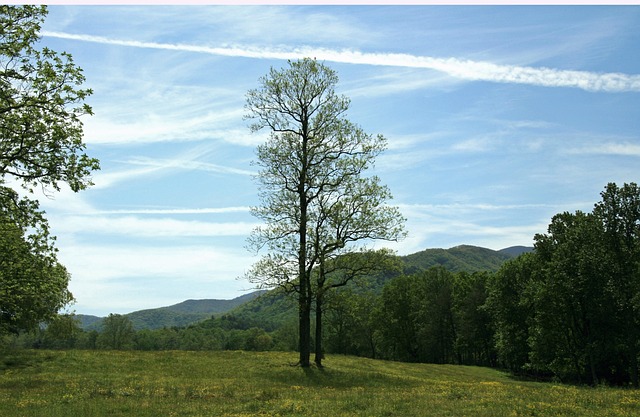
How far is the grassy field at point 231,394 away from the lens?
17703 mm

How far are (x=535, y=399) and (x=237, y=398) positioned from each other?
13848 millimetres

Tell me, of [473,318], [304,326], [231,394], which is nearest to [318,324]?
[304,326]

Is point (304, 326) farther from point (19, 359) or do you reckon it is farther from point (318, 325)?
point (19, 359)

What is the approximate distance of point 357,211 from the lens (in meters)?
36.0

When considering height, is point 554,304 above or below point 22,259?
below

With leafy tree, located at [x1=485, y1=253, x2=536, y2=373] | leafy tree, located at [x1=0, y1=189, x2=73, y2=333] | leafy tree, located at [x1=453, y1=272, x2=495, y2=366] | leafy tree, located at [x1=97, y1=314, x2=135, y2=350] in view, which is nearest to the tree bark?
leafy tree, located at [x1=0, y1=189, x2=73, y2=333]

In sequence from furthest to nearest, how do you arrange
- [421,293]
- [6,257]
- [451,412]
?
1. [421,293]
2. [6,257]
3. [451,412]

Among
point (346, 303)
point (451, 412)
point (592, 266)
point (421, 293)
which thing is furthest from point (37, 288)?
point (421, 293)

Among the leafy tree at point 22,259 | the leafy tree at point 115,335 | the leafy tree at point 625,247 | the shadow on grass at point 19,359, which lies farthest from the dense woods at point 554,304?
the leafy tree at point 115,335

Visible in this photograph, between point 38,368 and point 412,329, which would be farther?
point 412,329

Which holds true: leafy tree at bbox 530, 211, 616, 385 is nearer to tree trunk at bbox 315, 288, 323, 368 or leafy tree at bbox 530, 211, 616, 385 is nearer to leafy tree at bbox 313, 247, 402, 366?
leafy tree at bbox 313, 247, 402, 366

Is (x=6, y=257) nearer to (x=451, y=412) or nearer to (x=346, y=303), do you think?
(x=451, y=412)

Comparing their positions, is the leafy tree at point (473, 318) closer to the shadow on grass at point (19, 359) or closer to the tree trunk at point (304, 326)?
the tree trunk at point (304, 326)

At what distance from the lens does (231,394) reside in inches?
881
